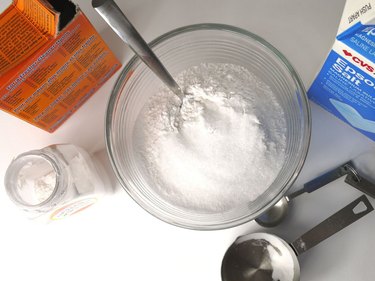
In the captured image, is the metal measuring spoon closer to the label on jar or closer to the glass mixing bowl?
the glass mixing bowl

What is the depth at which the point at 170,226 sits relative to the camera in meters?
0.75

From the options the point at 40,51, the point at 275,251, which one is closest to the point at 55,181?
the point at 40,51

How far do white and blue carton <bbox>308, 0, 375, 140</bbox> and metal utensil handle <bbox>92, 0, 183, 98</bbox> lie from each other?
257 mm

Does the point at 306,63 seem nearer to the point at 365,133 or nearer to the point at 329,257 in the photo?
the point at 365,133

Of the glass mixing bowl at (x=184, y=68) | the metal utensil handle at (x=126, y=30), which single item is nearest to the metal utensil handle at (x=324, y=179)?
the glass mixing bowl at (x=184, y=68)

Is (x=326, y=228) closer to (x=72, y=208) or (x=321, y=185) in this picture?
(x=321, y=185)

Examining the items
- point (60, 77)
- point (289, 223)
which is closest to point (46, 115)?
point (60, 77)

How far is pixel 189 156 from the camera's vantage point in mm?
634

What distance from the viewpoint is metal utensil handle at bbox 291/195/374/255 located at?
0.70m

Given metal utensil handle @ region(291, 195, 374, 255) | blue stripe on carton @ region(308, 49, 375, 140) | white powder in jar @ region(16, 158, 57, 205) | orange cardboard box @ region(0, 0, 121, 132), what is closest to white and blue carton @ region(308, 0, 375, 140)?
blue stripe on carton @ region(308, 49, 375, 140)

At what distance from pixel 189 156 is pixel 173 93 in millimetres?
126

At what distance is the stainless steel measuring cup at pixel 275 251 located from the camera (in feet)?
2.31

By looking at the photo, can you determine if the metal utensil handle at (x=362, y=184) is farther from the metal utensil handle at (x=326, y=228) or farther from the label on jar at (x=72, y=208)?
the label on jar at (x=72, y=208)

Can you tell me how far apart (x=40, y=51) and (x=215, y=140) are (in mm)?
304
